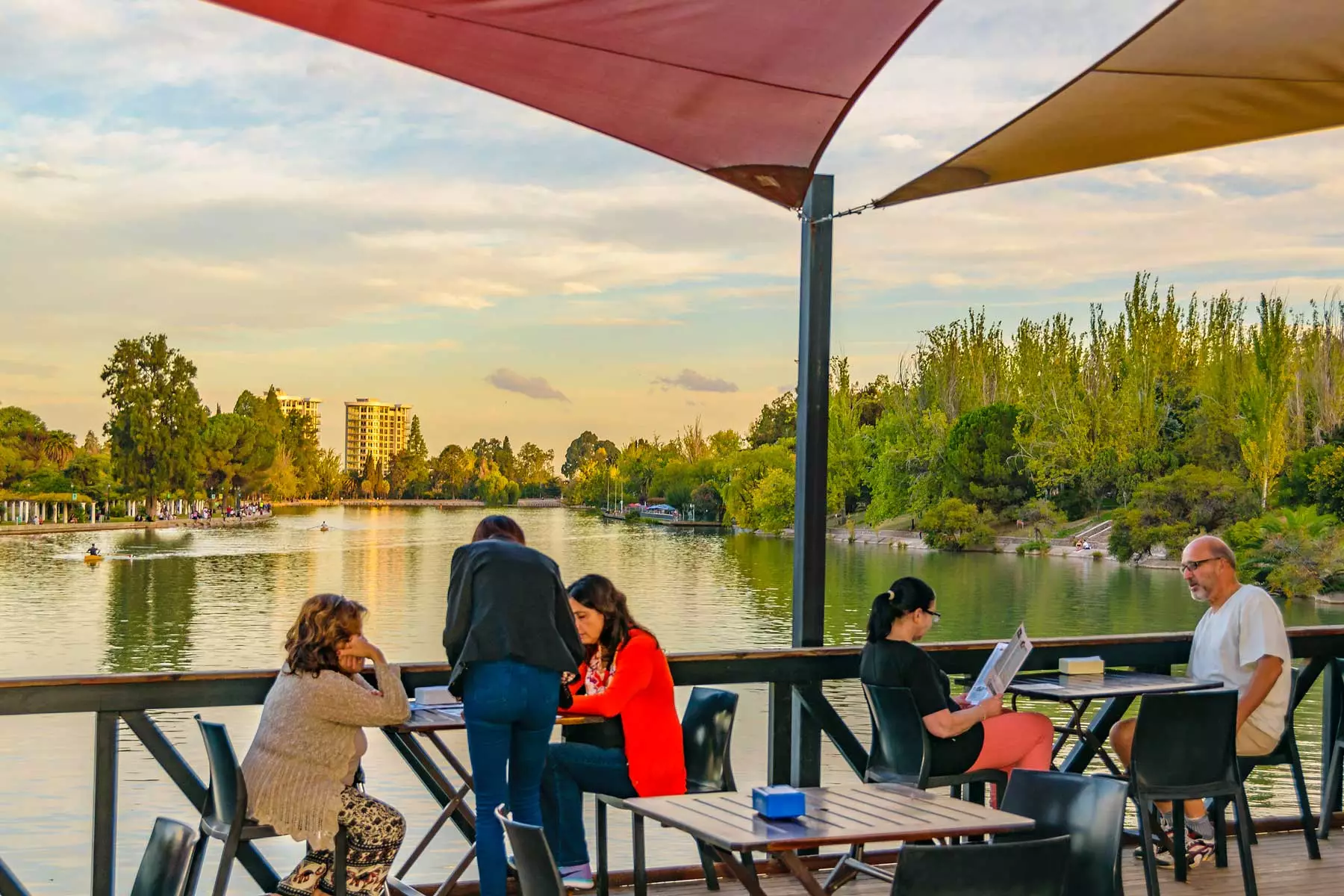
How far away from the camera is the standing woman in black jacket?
3.86m

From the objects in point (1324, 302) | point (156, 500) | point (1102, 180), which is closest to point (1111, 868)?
point (1324, 302)

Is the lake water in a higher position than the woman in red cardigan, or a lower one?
lower

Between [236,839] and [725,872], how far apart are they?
1.68 m

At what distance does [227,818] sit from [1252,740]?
3219mm

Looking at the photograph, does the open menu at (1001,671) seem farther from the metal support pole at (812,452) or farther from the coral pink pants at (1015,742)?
the metal support pole at (812,452)

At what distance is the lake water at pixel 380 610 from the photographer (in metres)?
→ 17.5

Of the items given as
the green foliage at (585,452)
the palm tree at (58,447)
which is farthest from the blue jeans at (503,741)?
the palm tree at (58,447)

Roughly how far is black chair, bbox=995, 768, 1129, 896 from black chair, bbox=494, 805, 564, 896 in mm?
926

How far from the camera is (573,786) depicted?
4156 millimetres

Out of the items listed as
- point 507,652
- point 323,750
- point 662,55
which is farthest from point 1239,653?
point 323,750

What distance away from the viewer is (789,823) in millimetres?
2975

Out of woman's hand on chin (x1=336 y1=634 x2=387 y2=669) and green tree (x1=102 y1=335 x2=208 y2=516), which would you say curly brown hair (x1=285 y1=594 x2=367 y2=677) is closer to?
woman's hand on chin (x1=336 y1=634 x2=387 y2=669)

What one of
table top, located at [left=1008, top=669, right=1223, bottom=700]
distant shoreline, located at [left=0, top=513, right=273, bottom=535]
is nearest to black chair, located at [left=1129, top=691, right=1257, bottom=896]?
table top, located at [left=1008, top=669, right=1223, bottom=700]

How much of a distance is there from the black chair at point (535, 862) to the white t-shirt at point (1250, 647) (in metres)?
3.02
